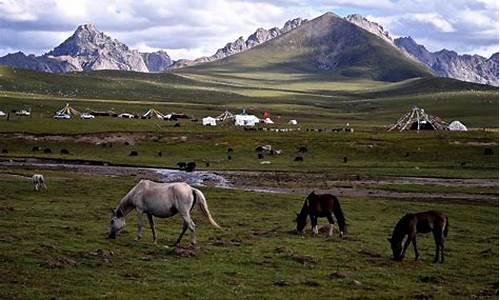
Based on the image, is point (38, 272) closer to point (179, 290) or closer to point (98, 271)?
point (98, 271)

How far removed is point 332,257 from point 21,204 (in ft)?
56.0

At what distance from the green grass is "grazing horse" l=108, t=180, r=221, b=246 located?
72cm

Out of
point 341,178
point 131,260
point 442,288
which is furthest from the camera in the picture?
point 341,178

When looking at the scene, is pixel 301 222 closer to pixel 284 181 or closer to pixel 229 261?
pixel 229 261

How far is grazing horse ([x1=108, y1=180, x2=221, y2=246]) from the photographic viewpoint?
891 inches

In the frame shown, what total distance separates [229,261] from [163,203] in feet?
11.5

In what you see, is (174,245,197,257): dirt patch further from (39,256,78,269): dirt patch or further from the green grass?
(39,256,78,269): dirt patch

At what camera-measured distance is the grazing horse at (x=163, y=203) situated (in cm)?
2262

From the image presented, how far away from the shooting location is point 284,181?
5238 centimetres

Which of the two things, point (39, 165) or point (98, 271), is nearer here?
point (98, 271)

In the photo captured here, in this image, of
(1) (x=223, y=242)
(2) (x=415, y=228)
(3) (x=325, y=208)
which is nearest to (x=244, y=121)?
(3) (x=325, y=208)

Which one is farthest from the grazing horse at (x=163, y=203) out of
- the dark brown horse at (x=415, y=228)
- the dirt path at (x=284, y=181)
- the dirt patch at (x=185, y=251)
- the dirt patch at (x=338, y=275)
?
the dirt path at (x=284, y=181)

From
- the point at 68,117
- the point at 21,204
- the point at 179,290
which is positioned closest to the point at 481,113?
the point at 68,117

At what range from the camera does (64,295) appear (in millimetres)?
15727
